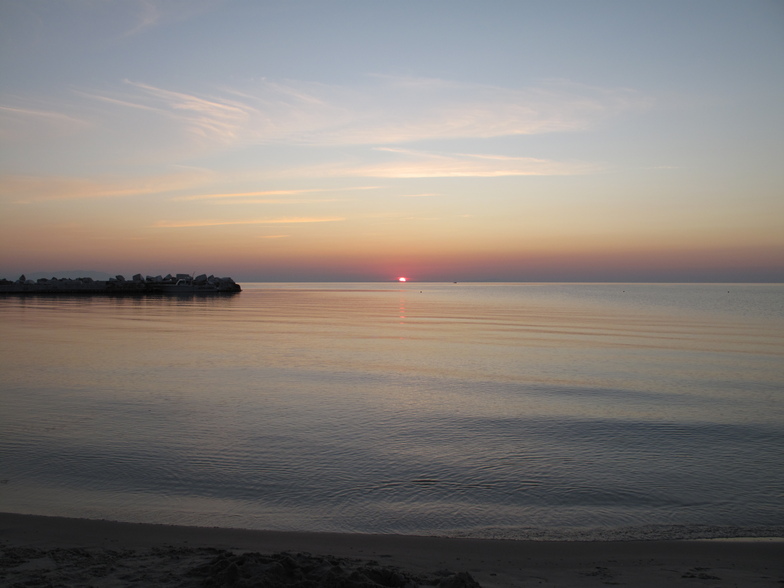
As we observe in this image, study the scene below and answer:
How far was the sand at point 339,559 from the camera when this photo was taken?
222 inches

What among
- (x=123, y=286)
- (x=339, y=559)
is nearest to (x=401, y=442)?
(x=339, y=559)

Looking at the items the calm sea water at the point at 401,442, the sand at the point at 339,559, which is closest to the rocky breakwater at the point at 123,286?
the calm sea water at the point at 401,442

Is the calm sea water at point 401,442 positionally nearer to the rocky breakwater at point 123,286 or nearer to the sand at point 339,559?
the sand at point 339,559

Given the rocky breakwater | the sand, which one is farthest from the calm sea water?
the rocky breakwater

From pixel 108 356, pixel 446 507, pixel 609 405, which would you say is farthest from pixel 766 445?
pixel 108 356

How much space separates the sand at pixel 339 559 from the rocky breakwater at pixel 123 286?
103m

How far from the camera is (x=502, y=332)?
1516 inches

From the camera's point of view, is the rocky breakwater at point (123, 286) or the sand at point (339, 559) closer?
the sand at point (339, 559)

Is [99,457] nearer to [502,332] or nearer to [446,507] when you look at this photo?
[446,507]

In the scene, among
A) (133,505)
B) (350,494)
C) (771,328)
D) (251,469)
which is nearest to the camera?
(133,505)

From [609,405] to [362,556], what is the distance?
36.6ft

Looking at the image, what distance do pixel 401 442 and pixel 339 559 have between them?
5722 millimetres

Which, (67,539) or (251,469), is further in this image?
(251,469)

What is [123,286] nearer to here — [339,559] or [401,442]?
[401,442]
